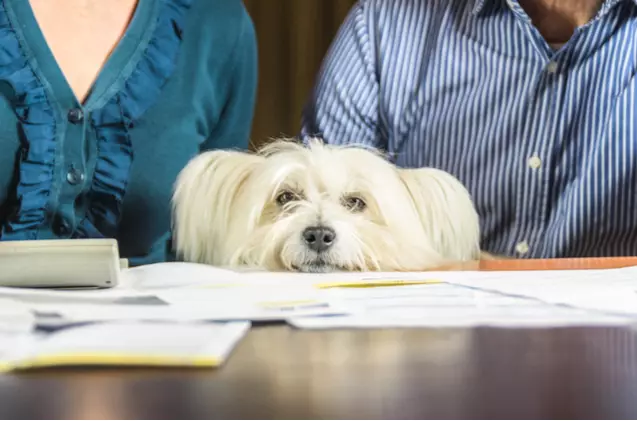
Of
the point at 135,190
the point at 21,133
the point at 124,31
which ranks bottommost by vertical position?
the point at 135,190

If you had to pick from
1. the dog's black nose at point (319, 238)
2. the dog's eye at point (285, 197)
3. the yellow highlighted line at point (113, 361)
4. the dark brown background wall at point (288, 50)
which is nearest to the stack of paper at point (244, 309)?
→ the yellow highlighted line at point (113, 361)

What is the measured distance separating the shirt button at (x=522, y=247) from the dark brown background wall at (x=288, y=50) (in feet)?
4.31

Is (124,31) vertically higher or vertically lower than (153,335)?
higher

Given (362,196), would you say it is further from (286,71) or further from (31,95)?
(286,71)

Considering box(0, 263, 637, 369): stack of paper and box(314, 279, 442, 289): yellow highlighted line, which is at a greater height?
box(0, 263, 637, 369): stack of paper

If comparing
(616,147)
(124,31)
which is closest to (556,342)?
(616,147)

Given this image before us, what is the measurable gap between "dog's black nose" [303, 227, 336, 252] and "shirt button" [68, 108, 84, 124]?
0.40 meters

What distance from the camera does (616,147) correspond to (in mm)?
1304

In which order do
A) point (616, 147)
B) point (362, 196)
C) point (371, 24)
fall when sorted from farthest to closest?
1. point (371, 24)
2. point (616, 147)
3. point (362, 196)

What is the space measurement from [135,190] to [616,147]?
0.77 m

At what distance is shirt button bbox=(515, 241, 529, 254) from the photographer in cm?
134

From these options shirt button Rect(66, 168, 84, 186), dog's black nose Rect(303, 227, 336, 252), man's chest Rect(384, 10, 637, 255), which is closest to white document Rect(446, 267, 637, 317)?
dog's black nose Rect(303, 227, 336, 252)

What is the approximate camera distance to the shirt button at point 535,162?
52.7 inches

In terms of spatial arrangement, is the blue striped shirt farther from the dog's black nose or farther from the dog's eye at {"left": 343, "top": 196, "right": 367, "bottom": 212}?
the dog's black nose
